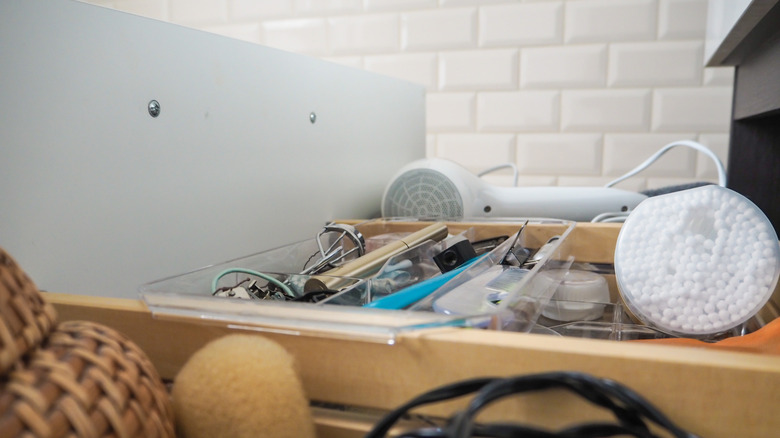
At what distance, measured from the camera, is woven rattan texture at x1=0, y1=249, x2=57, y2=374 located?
0.54 feet

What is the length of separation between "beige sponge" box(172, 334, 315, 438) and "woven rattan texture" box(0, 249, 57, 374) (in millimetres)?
58

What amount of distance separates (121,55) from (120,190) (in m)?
0.10

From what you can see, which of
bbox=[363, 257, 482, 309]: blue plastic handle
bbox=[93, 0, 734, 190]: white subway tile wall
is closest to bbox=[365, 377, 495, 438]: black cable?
bbox=[363, 257, 482, 309]: blue plastic handle

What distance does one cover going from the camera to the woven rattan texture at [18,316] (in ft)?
0.54

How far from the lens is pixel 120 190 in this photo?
395mm

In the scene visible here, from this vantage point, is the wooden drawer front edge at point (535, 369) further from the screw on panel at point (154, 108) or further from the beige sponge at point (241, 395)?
the screw on panel at point (154, 108)

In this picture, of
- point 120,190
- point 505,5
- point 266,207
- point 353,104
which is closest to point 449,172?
point 353,104

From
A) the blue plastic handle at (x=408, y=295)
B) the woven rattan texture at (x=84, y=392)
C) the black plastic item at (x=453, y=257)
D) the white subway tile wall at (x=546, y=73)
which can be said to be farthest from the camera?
the white subway tile wall at (x=546, y=73)

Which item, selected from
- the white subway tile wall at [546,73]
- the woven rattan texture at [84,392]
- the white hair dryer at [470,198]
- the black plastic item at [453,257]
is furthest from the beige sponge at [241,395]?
the white subway tile wall at [546,73]

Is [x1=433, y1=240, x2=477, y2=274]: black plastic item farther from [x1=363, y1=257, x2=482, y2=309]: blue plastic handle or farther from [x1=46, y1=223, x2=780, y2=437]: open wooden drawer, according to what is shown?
[x1=46, y1=223, x2=780, y2=437]: open wooden drawer

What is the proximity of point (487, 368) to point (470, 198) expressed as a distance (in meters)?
0.54

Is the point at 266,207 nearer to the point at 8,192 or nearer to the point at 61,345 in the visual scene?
the point at 8,192

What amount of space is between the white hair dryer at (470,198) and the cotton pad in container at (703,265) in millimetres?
384

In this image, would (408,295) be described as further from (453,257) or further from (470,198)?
(470,198)
